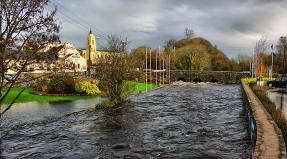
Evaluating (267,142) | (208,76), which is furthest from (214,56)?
(267,142)

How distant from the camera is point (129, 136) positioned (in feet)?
58.4

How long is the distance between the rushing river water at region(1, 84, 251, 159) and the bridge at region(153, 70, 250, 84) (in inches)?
2584

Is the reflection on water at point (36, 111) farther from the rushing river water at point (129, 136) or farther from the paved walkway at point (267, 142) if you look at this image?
the paved walkway at point (267, 142)

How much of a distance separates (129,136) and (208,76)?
78.5 m

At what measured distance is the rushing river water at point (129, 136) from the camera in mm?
14398

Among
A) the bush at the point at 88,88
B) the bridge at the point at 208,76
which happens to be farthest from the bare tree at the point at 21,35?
the bridge at the point at 208,76

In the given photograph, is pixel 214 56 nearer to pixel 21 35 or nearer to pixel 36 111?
pixel 36 111

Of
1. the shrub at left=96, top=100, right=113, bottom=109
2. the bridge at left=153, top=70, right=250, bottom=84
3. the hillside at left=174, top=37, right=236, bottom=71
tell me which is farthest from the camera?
the hillside at left=174, top=37, right=236, bottom=71

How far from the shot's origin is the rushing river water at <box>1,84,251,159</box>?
14.4 metres

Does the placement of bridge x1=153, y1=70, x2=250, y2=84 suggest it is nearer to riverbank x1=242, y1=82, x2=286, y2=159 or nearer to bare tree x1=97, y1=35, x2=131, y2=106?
bare tree x1=97, y1=35, x2=131, y2=106

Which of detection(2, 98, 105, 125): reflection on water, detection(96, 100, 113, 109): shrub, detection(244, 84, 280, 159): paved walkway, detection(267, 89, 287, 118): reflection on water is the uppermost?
detection(244, 84, 280, 159): paved walkway

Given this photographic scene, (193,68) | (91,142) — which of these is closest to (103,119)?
(91,142)

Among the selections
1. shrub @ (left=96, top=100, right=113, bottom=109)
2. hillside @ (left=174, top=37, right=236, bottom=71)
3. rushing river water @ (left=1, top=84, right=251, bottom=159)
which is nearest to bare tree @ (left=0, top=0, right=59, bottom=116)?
rushing river water @ (left=1, top=84, right=251, bottom=159)

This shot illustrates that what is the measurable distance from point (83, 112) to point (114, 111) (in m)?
2.26
